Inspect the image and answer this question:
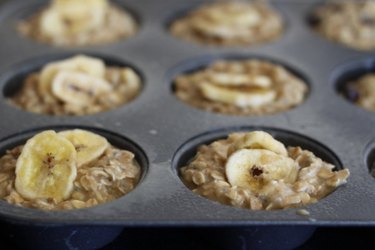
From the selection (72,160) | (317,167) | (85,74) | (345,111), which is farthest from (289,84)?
(72,160)

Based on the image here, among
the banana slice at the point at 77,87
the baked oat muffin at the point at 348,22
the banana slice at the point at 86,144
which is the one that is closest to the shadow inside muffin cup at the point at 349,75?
the baked oat muffin at the point at 348,22

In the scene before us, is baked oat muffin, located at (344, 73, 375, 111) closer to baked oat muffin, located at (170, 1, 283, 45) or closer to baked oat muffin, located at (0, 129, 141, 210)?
baked oat muffin, located at (170, 1, 283, 45)

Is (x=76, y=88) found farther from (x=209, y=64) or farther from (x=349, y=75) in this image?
(x=349, y=75)

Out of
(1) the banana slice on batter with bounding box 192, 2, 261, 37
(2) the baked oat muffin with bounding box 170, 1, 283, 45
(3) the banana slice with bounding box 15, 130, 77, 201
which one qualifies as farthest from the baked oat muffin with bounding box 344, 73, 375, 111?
(3) the banana slice with bounding box 15, 130, 77, 201

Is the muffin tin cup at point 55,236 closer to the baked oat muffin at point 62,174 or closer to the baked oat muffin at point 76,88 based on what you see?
the baked oat muffin at point 62,174

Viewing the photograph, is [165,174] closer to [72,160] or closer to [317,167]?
[72,160]


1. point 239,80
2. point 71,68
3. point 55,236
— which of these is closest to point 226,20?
point 239,80

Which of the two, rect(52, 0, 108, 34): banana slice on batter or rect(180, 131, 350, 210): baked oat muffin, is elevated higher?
rect(52, 0, 108, 34): banana slice on batter
